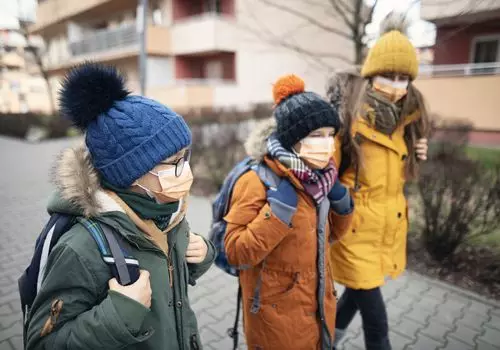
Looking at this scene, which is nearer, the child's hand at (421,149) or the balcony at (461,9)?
the child's hand at (421,149)

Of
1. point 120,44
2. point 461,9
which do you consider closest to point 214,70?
point 120,44

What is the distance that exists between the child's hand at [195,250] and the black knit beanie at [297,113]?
0.71 meters

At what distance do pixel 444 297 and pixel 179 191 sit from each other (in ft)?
10.8

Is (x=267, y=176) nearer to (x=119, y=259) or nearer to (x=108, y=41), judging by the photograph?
(x=119, y=259)

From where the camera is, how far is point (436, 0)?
3.63 meters

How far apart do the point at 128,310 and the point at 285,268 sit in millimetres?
927

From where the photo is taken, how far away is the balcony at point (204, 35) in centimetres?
1580

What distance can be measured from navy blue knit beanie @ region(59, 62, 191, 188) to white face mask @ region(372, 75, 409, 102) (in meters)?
1.60

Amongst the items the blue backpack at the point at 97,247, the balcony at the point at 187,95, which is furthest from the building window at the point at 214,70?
the blue backpack at the point at 97,247

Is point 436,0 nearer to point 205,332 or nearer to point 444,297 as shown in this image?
point 444,297

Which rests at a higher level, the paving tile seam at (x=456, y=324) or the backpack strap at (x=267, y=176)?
the backpack strap at (x=267, y=176)

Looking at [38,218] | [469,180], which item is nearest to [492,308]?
[469,180]

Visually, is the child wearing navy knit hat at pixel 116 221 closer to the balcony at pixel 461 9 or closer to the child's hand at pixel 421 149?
the child's hand at pixel 421 149

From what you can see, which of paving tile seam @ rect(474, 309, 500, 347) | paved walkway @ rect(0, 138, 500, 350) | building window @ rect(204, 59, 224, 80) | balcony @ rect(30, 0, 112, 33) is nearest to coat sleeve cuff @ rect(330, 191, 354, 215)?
paved walkway @ rect(0, 138, 500, 350)
